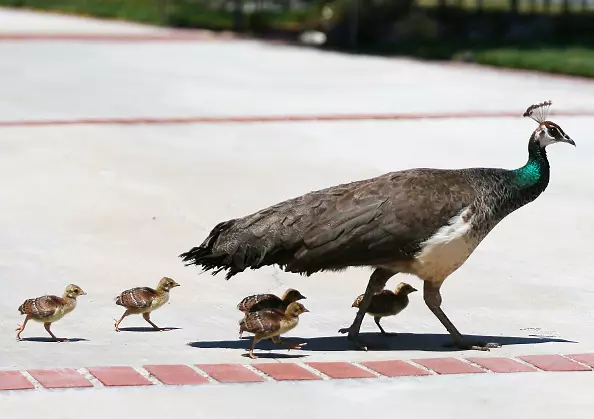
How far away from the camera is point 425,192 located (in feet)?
29.3

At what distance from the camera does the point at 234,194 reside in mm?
14227

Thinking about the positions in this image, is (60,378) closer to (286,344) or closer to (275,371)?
(275,371)

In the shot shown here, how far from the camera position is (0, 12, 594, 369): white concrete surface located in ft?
30.9

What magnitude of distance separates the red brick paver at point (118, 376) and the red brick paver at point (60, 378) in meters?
→ 0.10

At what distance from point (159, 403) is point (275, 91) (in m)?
16.3

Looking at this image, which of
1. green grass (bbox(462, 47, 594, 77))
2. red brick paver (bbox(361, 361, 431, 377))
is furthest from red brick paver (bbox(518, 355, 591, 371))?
green grass (bbox(462, 47, 594, 77))

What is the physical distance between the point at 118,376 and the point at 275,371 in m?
0.89

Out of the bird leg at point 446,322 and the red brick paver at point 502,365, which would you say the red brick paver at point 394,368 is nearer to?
the red brick paver at point 502,365

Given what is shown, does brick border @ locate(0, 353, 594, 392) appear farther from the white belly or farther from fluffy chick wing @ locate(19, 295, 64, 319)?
fluffy chick wing @ locate(19, 295, 64, 319)

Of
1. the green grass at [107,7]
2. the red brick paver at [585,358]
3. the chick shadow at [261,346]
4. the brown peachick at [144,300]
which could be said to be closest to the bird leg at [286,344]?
the chick shadow at [261,346]

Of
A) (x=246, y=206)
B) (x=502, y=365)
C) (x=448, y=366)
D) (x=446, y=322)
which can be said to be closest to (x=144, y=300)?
(x=446, y=322)

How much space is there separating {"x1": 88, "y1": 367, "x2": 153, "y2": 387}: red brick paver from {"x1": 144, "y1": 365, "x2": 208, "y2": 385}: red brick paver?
96 mm

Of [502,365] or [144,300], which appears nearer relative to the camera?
[502,365]

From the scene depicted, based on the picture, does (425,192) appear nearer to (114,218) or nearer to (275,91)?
(114,218)
